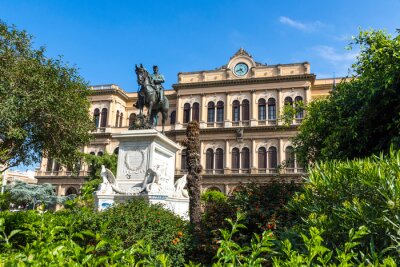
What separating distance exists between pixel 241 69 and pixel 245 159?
31.5 ft

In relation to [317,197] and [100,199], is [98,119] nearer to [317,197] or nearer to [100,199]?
[100,199]

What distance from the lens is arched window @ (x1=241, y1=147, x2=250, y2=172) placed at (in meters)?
34.8

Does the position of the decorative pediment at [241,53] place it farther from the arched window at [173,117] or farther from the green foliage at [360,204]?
the green foliage at [360,204]

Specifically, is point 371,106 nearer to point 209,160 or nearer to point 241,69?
point 209,160

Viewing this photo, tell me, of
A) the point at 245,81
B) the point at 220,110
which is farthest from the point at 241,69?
the point at 220,110

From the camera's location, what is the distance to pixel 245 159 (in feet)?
115

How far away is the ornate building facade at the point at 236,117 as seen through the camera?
3441 centimetres

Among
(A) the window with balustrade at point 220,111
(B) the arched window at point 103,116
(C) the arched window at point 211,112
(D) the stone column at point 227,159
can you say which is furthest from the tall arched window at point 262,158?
(B) the arched window at point 103,116

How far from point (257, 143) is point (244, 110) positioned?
3.82m

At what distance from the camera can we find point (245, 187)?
6273 millimetres

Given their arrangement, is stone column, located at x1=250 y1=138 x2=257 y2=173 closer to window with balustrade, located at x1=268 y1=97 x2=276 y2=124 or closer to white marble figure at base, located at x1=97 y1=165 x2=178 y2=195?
window with balustrade, located at x1=268 y1=97 x2=276 y2=124

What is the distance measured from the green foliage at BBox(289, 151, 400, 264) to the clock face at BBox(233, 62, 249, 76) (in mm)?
33791

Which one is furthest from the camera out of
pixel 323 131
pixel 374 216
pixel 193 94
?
pixel 193 94

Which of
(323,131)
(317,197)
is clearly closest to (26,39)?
(323,131)
